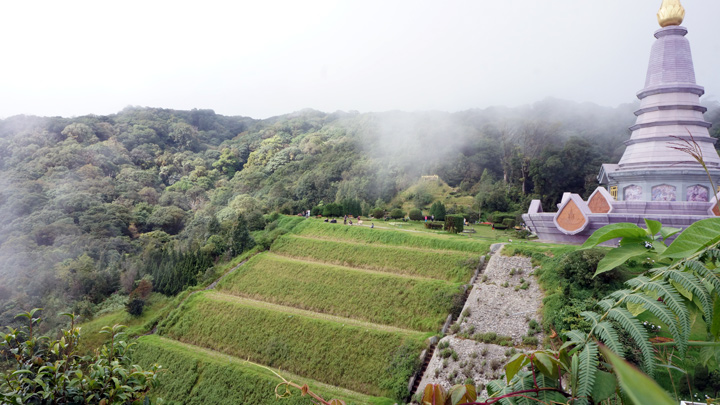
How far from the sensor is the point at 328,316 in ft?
44.1

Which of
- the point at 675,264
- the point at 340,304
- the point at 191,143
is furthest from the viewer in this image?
the point at 191,143

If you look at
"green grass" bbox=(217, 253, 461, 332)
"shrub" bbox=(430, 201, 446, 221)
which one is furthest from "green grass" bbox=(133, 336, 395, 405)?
"shrub" bbox=(430, 201, 446, 221)

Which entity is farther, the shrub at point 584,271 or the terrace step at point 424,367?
the shrub at point 584,271

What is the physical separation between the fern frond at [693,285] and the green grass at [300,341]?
32.9 ft

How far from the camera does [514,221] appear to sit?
20.0 m

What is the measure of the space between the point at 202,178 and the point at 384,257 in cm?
2461

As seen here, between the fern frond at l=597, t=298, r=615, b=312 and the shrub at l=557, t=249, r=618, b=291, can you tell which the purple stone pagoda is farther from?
the fern frond at l=597, t=298, r=615, b=312

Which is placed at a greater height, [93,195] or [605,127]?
[605,127]

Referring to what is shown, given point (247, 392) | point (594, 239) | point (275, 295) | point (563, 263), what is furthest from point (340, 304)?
point (594, 239)

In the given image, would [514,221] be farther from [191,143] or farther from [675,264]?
[191,143]

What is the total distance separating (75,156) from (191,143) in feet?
44.7

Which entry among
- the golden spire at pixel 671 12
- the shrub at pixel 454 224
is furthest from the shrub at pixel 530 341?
the golden spire at pixel 671 12

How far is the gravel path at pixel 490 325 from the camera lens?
31.6 feet

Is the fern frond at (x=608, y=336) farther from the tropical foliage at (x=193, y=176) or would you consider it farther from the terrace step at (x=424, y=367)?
the tropical foliage at (x=193, y=176)
